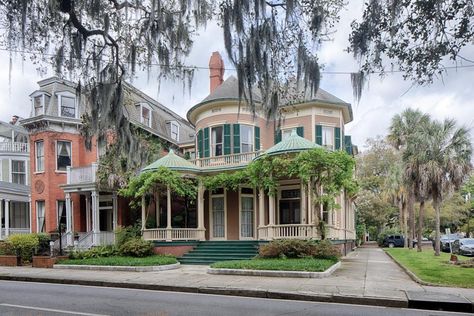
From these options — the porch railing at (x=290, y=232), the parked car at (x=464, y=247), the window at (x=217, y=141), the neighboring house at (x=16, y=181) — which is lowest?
the parked car at (x=464, y=247)

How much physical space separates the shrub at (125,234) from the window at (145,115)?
30.2 ft

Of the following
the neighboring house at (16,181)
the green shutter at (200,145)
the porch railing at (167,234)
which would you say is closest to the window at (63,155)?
the neighboring house at (16,181)

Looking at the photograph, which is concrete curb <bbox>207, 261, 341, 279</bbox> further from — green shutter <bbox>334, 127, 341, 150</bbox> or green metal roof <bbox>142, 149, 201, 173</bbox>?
green shutter <bbox>334, 127, 341, 150</bbox>

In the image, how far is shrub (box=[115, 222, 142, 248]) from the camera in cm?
2114

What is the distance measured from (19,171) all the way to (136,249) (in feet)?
46.2

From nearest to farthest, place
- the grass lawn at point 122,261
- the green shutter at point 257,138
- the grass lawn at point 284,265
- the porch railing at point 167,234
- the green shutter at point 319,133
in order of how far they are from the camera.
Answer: the grass lawn at point 284,265
the grass lawn at point 122,261
the porch railing at point 167,234
the green shutter at point 319,133
the green shutter at point 257,138

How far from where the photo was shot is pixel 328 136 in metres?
23.6

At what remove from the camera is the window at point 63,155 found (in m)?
25.8

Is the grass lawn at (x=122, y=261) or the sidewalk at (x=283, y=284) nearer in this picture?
the sidewalk at (x=283, y=284)

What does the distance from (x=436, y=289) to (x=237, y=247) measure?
394 inches

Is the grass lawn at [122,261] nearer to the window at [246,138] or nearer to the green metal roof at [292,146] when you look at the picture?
the green metal roof at [292,146]

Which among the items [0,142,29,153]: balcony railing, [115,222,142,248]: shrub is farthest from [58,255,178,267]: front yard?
[0,142,29,153]: balcony railing

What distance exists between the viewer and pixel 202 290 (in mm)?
11891

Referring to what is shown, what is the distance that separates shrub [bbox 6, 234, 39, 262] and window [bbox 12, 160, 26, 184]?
9.87m
